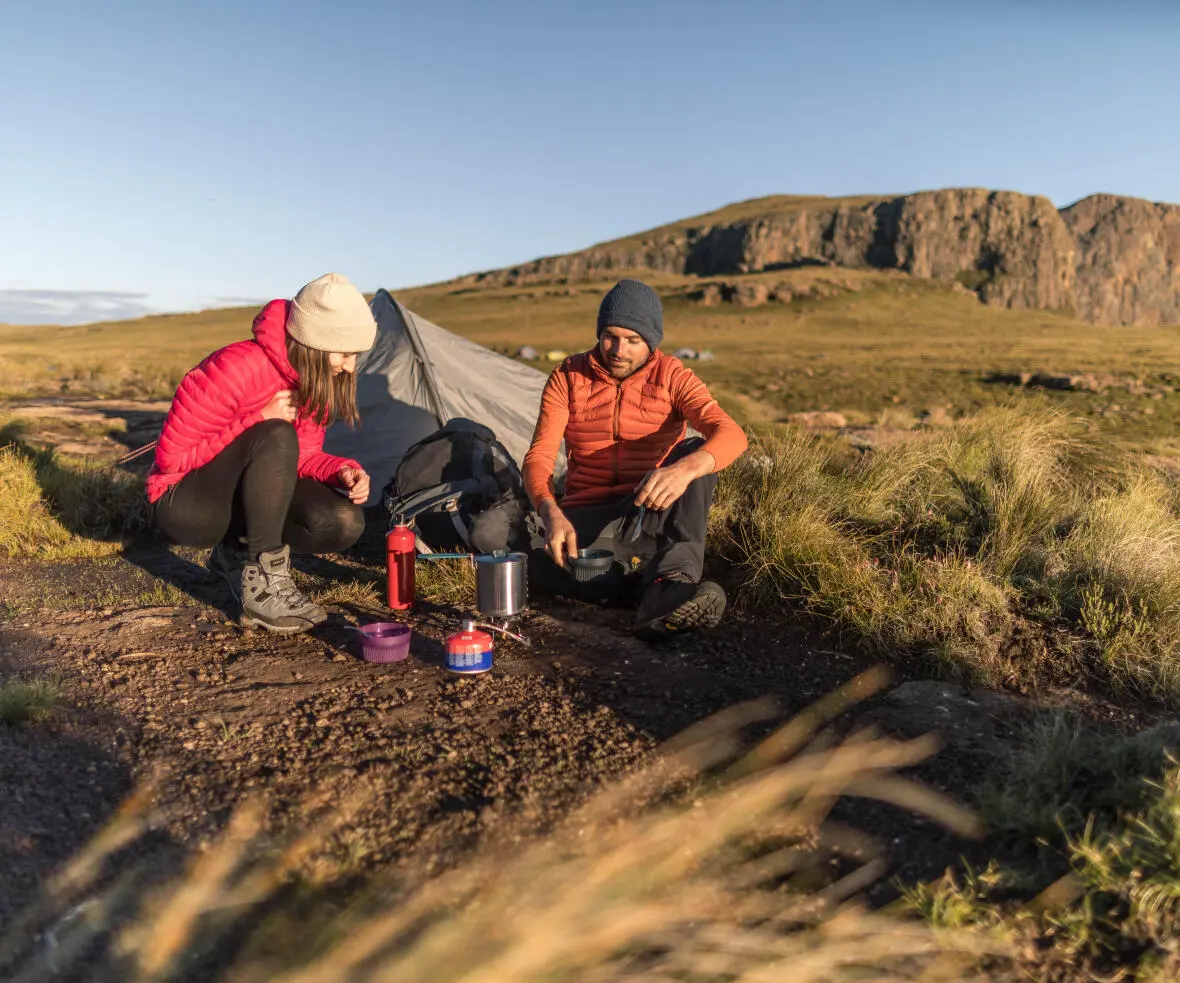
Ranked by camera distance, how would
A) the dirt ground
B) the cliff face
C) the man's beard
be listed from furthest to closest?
the cliff face < the man's beard < the dirt ground

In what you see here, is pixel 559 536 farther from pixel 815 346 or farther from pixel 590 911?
pixel 815 346

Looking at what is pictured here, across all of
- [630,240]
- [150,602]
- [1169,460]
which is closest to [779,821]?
[150,602]

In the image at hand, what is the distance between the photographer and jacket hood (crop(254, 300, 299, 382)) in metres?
3.72

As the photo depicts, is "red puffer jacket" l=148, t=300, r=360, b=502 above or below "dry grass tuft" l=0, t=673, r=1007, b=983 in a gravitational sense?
above

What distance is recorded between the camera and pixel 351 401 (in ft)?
13.0

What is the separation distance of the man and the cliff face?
10956 centimetres

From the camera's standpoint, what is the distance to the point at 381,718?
3041 mm

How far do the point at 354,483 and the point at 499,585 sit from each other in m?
0.85

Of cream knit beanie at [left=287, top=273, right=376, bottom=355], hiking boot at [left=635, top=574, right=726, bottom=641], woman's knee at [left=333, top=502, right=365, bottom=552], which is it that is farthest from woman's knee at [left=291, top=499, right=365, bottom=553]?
hiking boot at [left=635, top=574, right=726, bottom=641]

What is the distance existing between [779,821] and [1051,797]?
68 centimetres

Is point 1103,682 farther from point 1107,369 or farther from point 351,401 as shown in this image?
point 1107,369

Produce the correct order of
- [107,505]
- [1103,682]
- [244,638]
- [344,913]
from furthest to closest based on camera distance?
1. [107,505]
2. [244,638]
3. [1103,682]
4. [344,913]

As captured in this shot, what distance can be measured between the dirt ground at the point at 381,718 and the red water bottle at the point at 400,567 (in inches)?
3.6

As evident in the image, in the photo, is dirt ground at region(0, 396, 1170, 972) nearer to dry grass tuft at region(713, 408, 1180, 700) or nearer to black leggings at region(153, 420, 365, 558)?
dry grass tuft at region(713, 408, 1180, 700)
